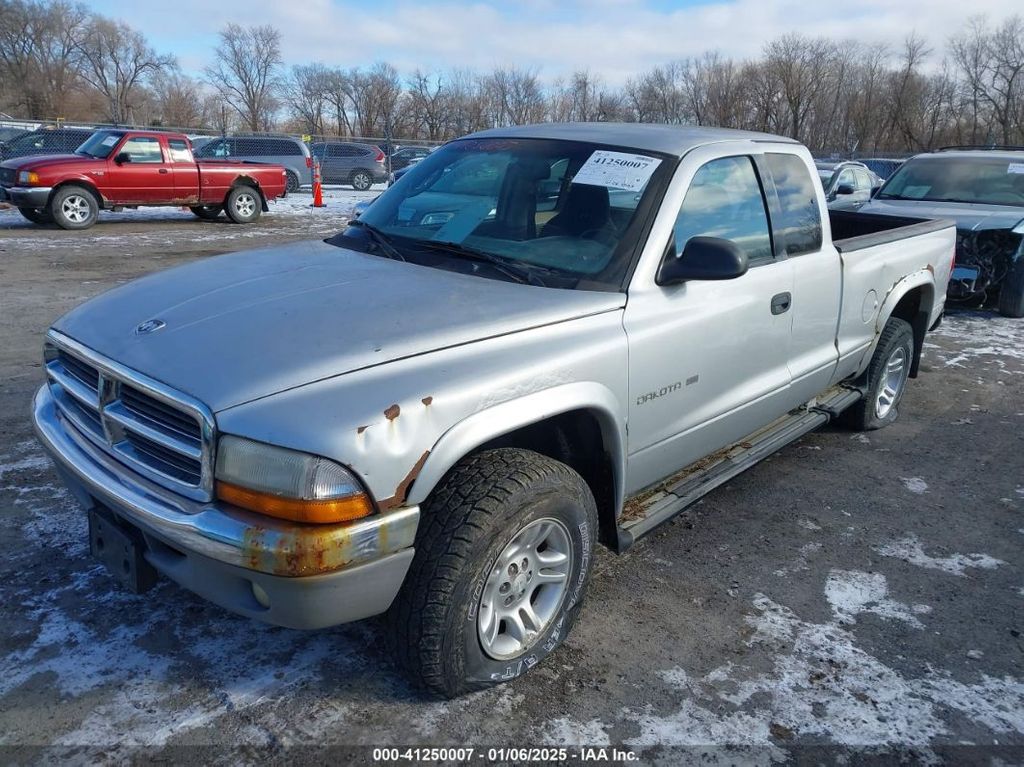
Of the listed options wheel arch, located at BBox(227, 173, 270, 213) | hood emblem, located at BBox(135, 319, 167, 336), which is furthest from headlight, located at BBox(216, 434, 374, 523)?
wheel arch, located at BBox(227, 173, 270, 213)

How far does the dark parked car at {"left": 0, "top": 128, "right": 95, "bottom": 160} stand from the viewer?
1888 centimetres

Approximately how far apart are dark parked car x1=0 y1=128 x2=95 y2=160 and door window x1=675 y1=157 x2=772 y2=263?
1953cm

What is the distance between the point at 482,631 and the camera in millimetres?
2527

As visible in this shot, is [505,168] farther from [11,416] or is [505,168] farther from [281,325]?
[11,416]

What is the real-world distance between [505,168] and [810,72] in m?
56.8

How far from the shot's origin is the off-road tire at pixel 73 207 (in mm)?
13672

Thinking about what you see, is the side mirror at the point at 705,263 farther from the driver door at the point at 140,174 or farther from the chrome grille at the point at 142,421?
the driver door at the point at 140,174

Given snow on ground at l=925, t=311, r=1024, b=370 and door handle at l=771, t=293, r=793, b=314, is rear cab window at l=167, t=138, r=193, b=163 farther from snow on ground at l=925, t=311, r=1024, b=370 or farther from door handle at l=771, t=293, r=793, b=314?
door handle at l=771, t=293, r=793, b=314

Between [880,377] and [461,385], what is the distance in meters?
3.79

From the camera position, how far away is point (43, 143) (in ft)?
63.0

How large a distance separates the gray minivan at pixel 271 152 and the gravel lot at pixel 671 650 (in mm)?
20146

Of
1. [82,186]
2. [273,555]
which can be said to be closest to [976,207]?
[273,555]

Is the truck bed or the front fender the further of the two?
the truck bed

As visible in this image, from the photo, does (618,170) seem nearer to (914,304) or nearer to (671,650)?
(671,650)
